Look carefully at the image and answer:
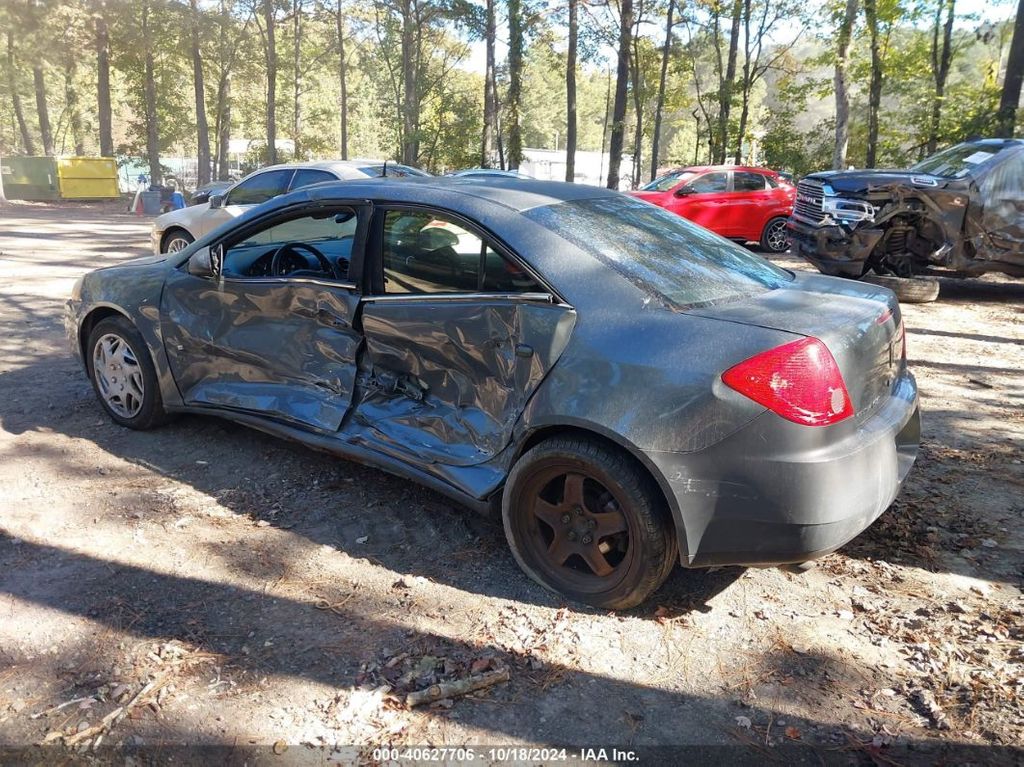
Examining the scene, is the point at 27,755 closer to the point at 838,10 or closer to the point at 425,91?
the point at 838,10

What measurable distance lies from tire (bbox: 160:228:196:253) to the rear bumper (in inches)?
381

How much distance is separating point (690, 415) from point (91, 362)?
3.93 m

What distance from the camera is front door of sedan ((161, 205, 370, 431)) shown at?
12.1 feet

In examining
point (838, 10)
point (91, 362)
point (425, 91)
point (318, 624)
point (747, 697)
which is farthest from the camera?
point (425, 91)

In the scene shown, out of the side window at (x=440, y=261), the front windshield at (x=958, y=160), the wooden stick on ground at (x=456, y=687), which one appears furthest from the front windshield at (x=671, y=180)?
the wooden stick on ground at (x=456, y=687)

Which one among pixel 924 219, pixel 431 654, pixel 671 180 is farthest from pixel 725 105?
pixel 431 654

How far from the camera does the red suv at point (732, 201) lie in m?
14.9

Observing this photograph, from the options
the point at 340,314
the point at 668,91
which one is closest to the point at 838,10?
the point at 668,91

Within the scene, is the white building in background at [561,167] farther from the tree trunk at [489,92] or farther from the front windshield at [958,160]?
the front windshield at [958,160]

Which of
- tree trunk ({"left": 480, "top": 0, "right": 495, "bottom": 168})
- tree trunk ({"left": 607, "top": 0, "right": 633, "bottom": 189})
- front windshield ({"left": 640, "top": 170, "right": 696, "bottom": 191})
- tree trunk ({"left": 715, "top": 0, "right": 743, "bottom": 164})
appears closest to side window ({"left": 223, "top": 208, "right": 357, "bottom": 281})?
front windshield ({"left": 640, "top": 170, "right": 696, "bottom": 191})

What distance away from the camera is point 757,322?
273 centimetres

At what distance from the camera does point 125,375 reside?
4.59 meters

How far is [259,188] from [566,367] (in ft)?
29.1

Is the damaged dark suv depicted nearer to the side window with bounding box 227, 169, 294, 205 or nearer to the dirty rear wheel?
the side window with bounding box 227, 169, 294, 205
